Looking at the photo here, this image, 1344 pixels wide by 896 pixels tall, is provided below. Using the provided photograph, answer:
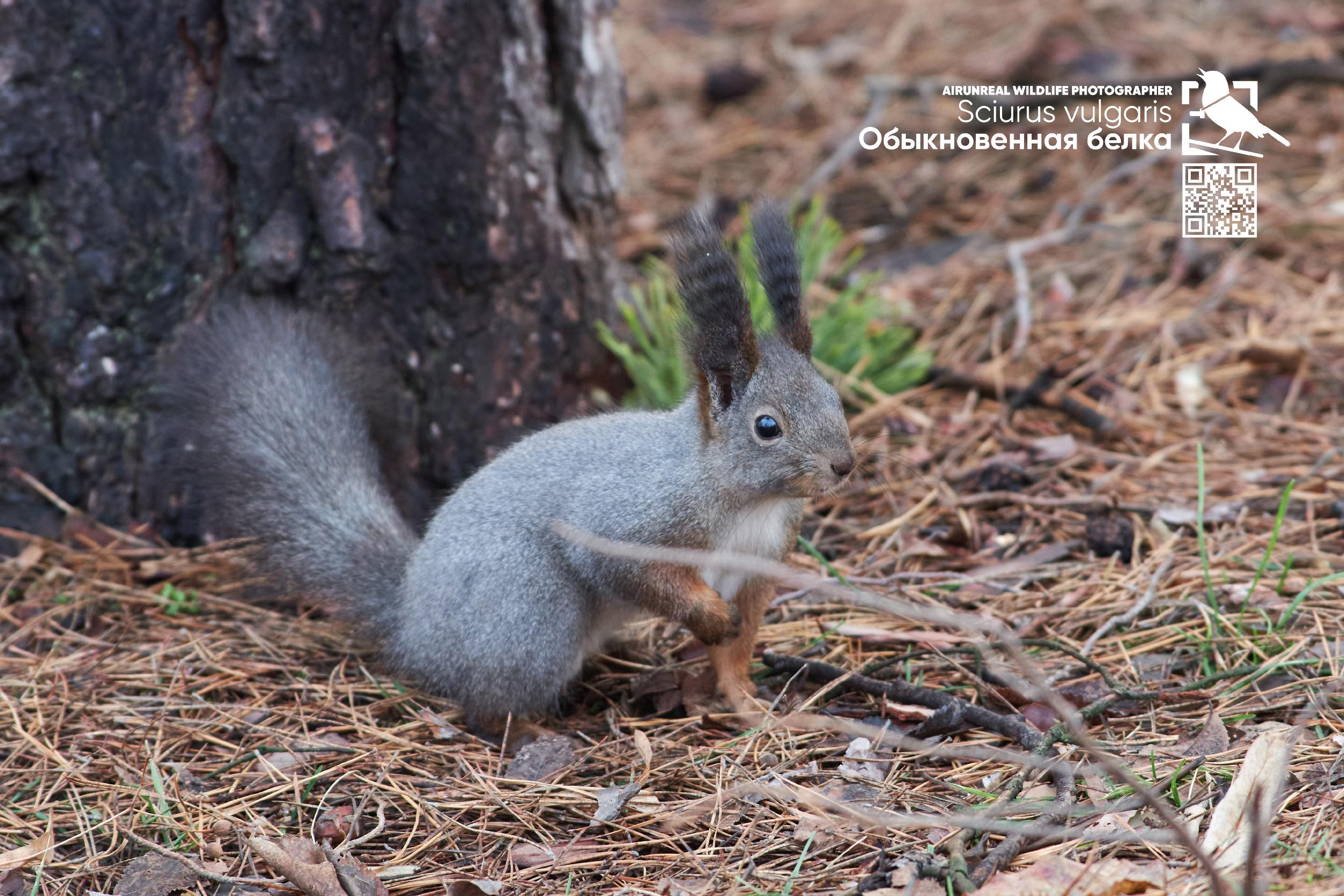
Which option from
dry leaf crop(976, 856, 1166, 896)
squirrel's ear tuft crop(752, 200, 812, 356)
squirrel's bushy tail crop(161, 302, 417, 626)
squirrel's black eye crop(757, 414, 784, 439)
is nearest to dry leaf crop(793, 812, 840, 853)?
dry leaf crop(976, 856, 1166, 896)

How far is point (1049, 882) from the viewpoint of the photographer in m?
1.80

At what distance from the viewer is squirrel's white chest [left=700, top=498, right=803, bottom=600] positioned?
2652 millimetres

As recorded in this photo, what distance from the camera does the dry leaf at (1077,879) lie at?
177cm

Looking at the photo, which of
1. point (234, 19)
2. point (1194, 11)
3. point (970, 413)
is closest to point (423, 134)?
point (234, 19)

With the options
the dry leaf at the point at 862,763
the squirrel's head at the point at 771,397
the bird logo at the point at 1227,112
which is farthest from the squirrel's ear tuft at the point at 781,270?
the bird logo at the point at 1227,112

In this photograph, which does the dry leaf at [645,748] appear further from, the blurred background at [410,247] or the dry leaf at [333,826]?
the blurred background at [410,247]

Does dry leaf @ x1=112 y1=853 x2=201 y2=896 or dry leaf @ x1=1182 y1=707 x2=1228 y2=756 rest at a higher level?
dry leaf @ x1=1182 y1=707 x2=1228 y2=756

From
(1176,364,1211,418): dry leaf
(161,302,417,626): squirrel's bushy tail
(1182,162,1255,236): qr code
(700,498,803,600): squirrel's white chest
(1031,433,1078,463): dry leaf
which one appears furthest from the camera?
(1182,162,1255,236): qr code

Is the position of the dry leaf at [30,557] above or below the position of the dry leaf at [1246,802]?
above

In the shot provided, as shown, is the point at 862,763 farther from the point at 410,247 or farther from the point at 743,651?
the point at 410,247

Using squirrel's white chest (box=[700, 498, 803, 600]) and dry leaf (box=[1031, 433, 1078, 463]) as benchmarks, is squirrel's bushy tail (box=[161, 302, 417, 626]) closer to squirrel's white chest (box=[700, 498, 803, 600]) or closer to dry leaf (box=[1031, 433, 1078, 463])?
squirrel's white chest (box=[700, 498, 803, 600])

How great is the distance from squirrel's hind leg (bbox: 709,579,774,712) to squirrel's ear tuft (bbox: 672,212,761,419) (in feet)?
1.42

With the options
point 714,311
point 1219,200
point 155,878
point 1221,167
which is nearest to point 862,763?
point 714,311

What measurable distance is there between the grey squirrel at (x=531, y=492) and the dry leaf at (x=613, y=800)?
396 millimetres
